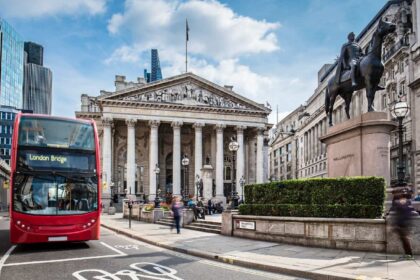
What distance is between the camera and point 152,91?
199 ft

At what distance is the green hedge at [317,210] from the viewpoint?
41.3ft

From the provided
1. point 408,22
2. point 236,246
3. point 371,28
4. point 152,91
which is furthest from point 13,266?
point 371,28

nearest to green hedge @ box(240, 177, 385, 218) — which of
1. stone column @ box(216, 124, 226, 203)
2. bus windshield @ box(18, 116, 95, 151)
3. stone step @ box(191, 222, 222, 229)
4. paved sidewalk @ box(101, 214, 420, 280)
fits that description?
paved sidewalk @ box(101, 214, 420, 280)

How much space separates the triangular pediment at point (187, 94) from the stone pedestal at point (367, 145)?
46.8 meters

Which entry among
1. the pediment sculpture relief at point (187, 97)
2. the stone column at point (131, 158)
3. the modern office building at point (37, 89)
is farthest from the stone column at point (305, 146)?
the modern office building at point (37, 89)

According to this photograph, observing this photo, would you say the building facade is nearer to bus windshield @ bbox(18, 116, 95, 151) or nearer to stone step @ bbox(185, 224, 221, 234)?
stone step @ bbox(185, 224, 221, 234)

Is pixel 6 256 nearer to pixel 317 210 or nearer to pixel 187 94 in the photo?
pixel 317 210

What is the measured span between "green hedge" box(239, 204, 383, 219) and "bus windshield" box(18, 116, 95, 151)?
682cm

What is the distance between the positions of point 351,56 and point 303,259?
815 cm

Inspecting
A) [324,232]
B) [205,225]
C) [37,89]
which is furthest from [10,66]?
[324,232]

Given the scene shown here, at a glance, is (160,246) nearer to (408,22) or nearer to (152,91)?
(152,91)

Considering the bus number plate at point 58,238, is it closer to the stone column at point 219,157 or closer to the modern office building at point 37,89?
the stone column at point 219,157

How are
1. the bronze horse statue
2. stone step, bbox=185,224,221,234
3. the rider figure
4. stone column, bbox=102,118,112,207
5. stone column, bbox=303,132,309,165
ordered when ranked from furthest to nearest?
stone column, bbox=303,132,309,165 < stone column, bbox=102,118,112,207 < stone step, bbox=185,224,221,234 < the rider figure < the bronze horse statue

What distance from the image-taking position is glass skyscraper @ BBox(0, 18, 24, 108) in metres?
124
